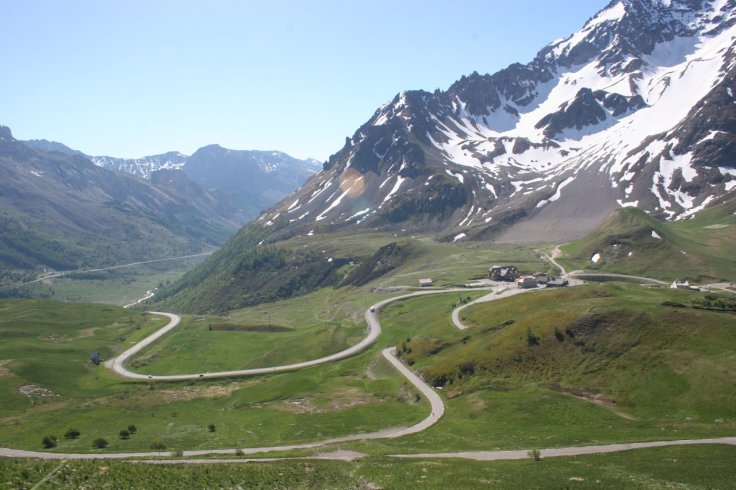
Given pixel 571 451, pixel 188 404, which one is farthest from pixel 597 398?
pixel 188 404

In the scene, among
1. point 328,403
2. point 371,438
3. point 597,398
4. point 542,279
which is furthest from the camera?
point 542,279

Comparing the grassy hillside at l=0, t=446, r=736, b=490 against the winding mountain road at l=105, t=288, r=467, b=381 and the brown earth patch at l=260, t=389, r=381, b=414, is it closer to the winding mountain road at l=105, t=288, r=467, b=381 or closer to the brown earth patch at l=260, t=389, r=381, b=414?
the brown earth patch at l=260, t=389, r=381, b=414

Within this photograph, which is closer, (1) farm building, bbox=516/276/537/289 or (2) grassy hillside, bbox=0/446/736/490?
(2) grassy hillside, bbox=0/446/736/490

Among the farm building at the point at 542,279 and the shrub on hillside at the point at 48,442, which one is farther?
the farm building at the point at 542,279

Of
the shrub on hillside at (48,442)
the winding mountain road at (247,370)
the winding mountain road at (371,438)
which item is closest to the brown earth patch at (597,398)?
the winding mountain road at (371,438)

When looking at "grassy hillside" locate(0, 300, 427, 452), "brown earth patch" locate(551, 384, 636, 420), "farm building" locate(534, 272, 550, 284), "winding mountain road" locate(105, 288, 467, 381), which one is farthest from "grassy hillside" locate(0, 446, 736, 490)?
"farm building" locate(534, 272, 550, 284)

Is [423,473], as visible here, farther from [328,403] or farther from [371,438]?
[328,403]

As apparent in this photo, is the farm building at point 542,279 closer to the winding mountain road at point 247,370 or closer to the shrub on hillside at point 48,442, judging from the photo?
the winding mountain road at point 247,370

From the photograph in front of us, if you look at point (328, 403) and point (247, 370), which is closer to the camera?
point (328, 403)

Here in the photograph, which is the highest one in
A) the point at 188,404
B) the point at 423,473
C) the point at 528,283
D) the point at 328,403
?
the point at 423,473

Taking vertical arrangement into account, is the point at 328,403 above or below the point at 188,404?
above

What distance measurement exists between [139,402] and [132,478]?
7201 centimetres

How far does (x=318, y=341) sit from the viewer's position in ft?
495

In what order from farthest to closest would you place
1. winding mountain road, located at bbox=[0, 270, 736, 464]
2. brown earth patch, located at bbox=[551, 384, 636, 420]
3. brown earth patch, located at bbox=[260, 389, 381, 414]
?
brown earth patch, located at bbox=[260, 389, 381, 414] < brown earth patch, located at bbox=[551, 384, 636, 420] < winding mountain road, located at bbox=[0, 270, 736, 464]
